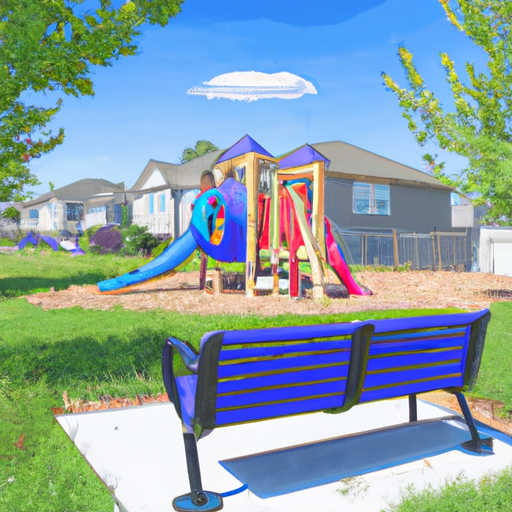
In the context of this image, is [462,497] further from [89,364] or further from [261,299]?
[261,299]

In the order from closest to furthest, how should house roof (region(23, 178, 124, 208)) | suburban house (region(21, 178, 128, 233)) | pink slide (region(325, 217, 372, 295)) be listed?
pink slide (region(325, 217, 372, 295)), suburban house (region(21, 178, 128, 233)), house roof (region(23, 178, 124, 208))

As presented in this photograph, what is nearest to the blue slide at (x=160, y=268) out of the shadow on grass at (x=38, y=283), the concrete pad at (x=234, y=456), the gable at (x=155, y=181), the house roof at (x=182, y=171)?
the shadow on grass at (x=38, y=283)

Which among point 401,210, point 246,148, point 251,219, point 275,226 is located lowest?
point 275,226

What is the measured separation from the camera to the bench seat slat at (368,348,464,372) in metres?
3.14

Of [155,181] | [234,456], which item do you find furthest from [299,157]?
[155,181]

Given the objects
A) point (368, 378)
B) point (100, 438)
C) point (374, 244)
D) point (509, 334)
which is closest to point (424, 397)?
point (368, 378)

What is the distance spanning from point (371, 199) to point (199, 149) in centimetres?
1086

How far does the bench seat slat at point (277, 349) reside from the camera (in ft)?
8.85

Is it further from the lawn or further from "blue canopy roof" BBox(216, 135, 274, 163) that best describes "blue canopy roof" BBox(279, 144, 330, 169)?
the lawn

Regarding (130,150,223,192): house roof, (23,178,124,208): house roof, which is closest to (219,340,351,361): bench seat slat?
(130,150,223,192): house roof

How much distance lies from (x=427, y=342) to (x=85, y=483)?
194 cm

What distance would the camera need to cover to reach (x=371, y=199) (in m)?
22.0

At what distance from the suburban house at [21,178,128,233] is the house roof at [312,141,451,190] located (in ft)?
49.5

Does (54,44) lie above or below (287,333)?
above
